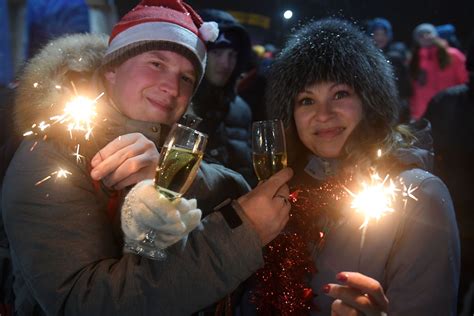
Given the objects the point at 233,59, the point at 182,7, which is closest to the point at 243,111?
the point at 233,59

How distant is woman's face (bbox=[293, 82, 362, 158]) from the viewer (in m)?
2.52

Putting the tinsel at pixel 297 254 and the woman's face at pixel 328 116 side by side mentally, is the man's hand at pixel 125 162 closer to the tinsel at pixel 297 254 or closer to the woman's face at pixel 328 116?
the tinsel at pixel 297 254

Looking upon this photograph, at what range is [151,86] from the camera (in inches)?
95.7

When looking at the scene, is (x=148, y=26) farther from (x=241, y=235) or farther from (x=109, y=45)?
(x=241, y=235)

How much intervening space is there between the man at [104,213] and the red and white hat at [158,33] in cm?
1

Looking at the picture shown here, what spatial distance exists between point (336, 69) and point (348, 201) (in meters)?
0.80

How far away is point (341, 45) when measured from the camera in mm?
2656

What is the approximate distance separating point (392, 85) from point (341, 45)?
399mm

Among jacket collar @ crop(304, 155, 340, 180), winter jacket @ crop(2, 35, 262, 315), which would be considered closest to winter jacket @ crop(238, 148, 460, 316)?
jacket collar @ crop(304, 155, 340, 180)

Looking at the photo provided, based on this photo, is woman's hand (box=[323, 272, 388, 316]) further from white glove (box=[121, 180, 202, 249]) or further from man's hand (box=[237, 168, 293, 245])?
white glove (box=[121, 180, 202, 249])

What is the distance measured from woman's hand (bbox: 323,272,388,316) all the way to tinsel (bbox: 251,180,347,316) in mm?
Answer: 307

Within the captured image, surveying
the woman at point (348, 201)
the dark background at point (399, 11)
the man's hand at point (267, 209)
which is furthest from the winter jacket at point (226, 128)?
the dark background at point (399, 11)

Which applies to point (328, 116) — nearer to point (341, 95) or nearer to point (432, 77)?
point (341, 95)

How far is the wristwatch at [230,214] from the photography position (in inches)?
73.3
